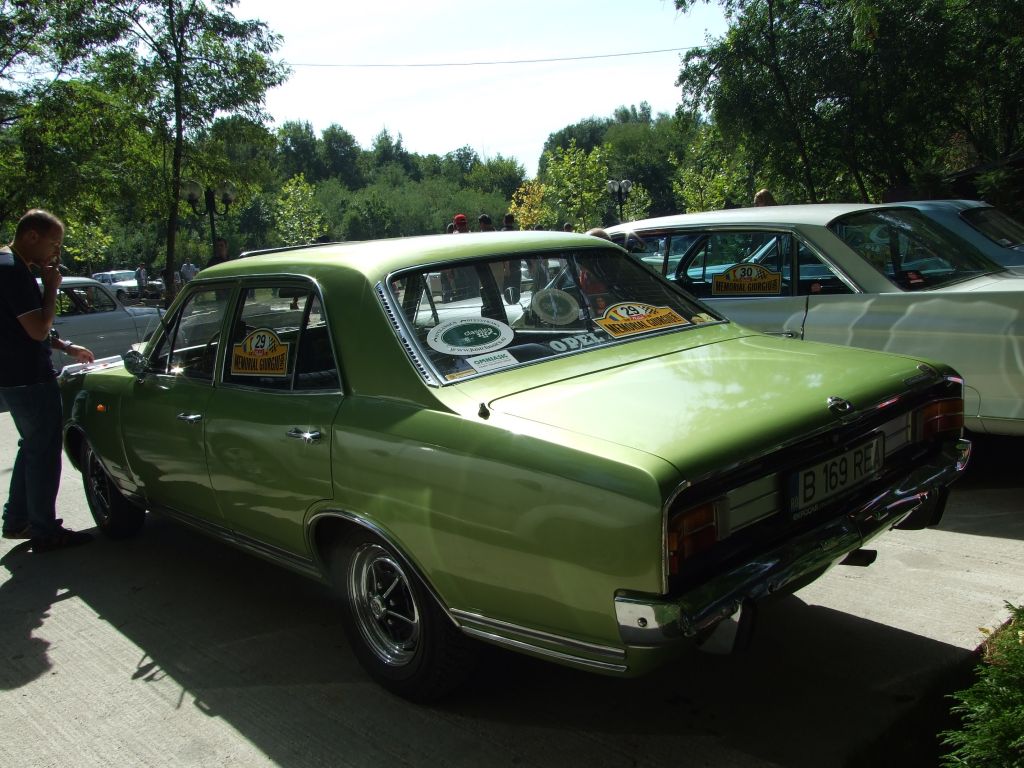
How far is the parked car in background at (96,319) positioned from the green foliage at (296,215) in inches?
2144

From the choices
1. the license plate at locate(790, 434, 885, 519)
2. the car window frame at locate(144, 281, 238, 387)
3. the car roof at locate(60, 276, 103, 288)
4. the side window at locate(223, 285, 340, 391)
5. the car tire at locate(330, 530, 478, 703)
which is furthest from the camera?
the car roof at locate(60, 276, 103, 288)

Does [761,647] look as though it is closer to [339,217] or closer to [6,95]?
[6,95]

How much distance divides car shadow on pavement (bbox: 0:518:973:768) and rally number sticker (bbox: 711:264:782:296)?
8.43 feet

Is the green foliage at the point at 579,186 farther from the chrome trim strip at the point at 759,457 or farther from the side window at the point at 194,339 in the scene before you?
the chrome trim strip at the point at 759,457

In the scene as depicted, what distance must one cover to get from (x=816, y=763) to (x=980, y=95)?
47.9 ft

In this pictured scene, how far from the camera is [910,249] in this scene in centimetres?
561

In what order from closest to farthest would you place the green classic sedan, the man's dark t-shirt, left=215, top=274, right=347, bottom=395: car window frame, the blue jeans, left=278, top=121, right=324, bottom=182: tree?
the green classic sedan, left=215, top=274, right=347, bottom=395: car window frame, the man's dark t-shirt, the blue jeans, left=278, top=121, right=324, bottom=182: tree

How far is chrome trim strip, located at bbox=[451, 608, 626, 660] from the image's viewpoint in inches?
98.7

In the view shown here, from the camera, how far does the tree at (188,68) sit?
1753 cm

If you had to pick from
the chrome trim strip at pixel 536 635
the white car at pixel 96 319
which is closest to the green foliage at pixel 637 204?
the white car at pixel 96 319

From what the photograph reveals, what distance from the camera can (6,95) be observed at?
16000 mm

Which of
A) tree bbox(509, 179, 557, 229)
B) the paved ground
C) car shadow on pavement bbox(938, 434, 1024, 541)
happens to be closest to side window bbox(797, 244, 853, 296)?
car shadow on pavement bbox(938, 434, 1024, 541)

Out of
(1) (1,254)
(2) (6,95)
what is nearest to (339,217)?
(2) (6,95)

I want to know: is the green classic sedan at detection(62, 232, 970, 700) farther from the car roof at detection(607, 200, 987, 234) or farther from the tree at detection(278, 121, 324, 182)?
the tree at detection(278, 121, 324, 182)
